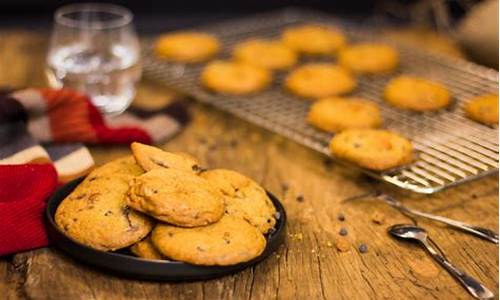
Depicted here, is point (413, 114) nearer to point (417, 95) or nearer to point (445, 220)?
point (417, 95)

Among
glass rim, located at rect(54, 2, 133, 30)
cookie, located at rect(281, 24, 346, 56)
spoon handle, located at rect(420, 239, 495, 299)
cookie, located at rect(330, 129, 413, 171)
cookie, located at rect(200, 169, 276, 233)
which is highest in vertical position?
glass rim, located at rect(54, 2, 133, 30)

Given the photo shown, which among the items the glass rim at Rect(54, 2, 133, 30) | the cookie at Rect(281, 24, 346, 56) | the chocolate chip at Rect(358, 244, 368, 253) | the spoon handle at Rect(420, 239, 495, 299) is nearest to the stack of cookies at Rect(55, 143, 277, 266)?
the chocolate chip at Rect(358, 244, 368, 253)

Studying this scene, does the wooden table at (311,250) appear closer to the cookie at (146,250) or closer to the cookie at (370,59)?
the cookie at (146,250)

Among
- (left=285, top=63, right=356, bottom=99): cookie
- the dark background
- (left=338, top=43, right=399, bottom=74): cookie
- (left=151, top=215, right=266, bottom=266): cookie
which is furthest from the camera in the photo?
the dark background

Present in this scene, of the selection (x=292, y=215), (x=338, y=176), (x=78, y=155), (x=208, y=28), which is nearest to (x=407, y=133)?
(x=338, y=176)

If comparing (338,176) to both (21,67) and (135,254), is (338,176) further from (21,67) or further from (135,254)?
(21,67)

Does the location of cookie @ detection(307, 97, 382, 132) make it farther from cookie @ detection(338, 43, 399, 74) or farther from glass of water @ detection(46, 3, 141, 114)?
glass of water @ detection(46, 3, 141, 114)
